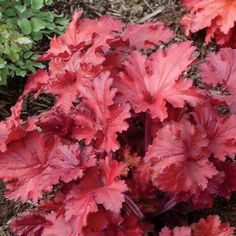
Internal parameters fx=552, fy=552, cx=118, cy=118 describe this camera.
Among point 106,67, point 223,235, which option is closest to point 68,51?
point 106,67

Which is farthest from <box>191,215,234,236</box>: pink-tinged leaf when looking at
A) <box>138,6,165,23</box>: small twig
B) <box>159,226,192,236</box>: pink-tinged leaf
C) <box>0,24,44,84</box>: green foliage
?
<box>138,6,165,23</box>: small twig

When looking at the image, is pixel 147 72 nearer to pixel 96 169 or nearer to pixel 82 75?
pixel 82 75

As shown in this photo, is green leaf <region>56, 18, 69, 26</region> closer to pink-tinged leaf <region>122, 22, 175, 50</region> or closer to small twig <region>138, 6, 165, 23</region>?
small twig <region>138, 6, 165, 23</region>

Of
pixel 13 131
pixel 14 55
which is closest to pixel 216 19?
pixel 14 55

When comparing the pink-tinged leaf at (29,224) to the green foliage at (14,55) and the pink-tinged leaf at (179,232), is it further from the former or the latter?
the green foliage at (14,55)

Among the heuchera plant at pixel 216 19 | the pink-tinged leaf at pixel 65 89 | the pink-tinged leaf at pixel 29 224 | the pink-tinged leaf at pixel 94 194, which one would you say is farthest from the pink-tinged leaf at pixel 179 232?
the heuchera plant at pixel 216 19

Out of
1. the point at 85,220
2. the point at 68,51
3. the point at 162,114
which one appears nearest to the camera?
the point at 85,220

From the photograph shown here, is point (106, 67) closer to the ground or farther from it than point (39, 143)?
farther from it
